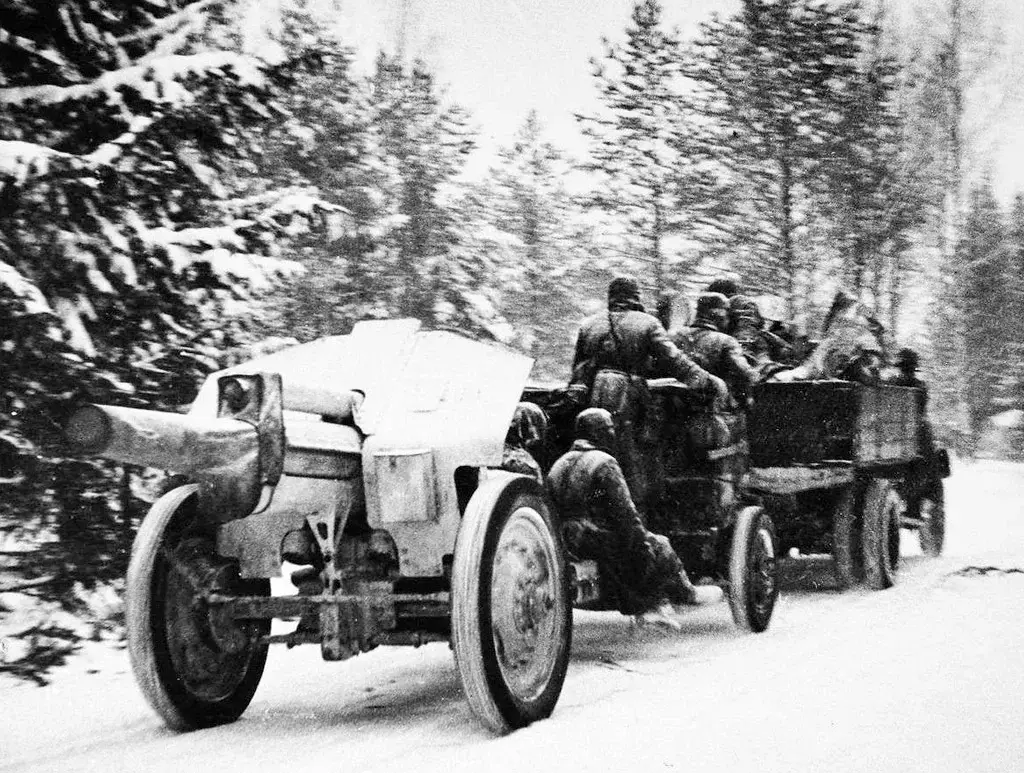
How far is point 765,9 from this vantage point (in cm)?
1828

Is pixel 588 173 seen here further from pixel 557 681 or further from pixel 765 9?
pixel 557 681

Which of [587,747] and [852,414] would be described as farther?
[852,414]

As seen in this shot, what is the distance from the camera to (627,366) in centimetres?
662

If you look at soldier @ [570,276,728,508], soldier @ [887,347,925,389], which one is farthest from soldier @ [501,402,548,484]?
soldier @ [887,347,925,389]

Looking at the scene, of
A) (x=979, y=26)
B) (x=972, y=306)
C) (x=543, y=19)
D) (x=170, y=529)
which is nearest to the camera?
(x=170, y=529)

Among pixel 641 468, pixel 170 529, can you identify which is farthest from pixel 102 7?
pixel 641 468

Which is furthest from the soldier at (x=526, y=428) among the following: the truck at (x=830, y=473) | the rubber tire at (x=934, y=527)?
the rubber tire at (x=934, y=527)

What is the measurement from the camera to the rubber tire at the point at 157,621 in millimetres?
4344

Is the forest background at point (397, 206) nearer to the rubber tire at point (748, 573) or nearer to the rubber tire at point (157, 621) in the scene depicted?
the rubber tire at point (157, 621)

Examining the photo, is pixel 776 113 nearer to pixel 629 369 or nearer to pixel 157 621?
pixel 629 369

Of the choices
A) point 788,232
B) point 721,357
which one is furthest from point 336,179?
point 721,357

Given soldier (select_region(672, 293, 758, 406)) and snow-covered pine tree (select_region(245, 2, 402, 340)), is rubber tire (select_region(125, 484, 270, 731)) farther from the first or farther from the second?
snow-covered pine tree (select_region(245, 2, 402, 340))

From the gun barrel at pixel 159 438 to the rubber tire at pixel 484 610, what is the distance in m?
0.88

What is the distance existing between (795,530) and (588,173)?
14.5 m
